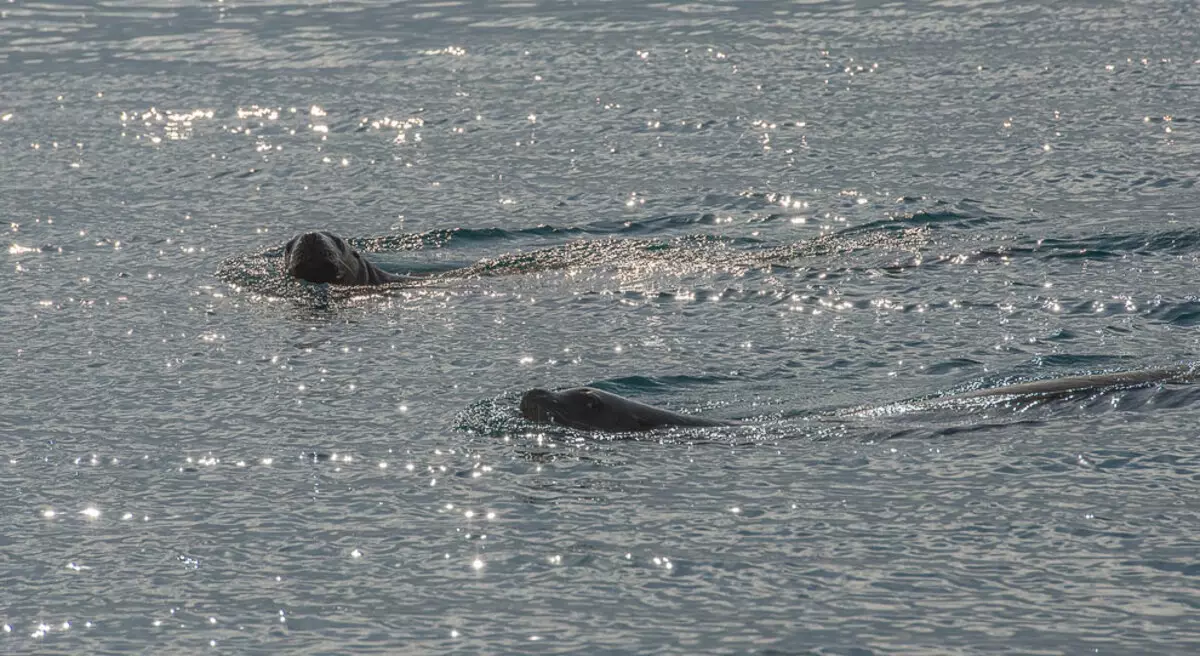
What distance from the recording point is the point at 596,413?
8.67 m

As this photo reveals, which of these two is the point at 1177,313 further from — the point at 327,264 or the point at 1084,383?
the point at 327,264

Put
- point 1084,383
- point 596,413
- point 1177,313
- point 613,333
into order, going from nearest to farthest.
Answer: point 596,413
point 1084,383
point 1177,313
point 613,333

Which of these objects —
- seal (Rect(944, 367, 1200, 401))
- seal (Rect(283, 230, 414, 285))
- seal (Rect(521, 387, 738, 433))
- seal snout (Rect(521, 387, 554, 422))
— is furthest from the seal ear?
seal (Rect(283, 230, 414, 285))

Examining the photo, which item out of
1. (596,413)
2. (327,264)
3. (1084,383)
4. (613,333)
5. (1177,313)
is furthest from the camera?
(327,264)

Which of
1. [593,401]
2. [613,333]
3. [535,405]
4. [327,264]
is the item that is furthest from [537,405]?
[327,264]

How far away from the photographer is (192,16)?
72.6 feet

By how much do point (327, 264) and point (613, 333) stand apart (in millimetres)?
2417

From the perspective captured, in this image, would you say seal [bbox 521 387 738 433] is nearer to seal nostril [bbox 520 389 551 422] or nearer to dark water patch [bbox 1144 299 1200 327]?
seal nostril [bbox 520 389 551 422]

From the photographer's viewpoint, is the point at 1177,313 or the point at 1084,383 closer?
the point at 1084,383

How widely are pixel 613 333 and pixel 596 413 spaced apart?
2058 millimetres

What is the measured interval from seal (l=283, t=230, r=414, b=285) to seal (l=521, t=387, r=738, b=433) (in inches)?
143

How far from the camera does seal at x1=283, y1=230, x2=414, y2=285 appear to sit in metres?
12.2

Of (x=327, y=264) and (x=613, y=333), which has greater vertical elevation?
(x=327, y=264)

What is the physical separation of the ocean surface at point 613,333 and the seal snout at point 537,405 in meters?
0.19
